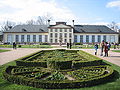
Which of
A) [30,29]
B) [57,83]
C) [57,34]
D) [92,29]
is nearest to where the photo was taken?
[57,83]

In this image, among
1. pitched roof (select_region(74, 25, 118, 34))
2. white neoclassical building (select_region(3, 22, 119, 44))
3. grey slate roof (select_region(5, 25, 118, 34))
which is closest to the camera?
white neoclassical building (select_region(3, 22, 119, 44))

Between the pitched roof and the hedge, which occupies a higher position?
the pitched roof

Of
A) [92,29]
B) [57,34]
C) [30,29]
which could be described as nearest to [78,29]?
[92,29]

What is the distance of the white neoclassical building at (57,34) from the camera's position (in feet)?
172

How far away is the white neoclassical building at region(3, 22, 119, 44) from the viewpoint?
52.3 meters

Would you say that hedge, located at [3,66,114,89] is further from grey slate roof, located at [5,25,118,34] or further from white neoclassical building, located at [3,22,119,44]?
grey slate roof, located at [5,25,118,34]

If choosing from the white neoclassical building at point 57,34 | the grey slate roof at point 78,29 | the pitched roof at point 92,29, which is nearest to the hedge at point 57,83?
the white neoclassical building at point 57,34

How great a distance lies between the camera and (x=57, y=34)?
52469mm

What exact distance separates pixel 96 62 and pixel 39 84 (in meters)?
5.39

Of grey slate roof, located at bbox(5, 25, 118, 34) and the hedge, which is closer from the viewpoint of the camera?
the hedge

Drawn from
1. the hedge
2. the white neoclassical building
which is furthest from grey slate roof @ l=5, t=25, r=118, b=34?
the hedge

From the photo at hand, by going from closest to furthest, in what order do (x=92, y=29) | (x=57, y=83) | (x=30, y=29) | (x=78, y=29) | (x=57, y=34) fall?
(x=57, y=83) < (x=57, y=34) < (x=30, y=29) < (x=78, y=29) < (x=92, y=29)

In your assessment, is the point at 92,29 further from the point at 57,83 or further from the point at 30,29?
the point at 57,83

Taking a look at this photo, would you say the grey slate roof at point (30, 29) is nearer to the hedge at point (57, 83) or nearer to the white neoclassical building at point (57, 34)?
the white neoclassical building at point (57, 34)
